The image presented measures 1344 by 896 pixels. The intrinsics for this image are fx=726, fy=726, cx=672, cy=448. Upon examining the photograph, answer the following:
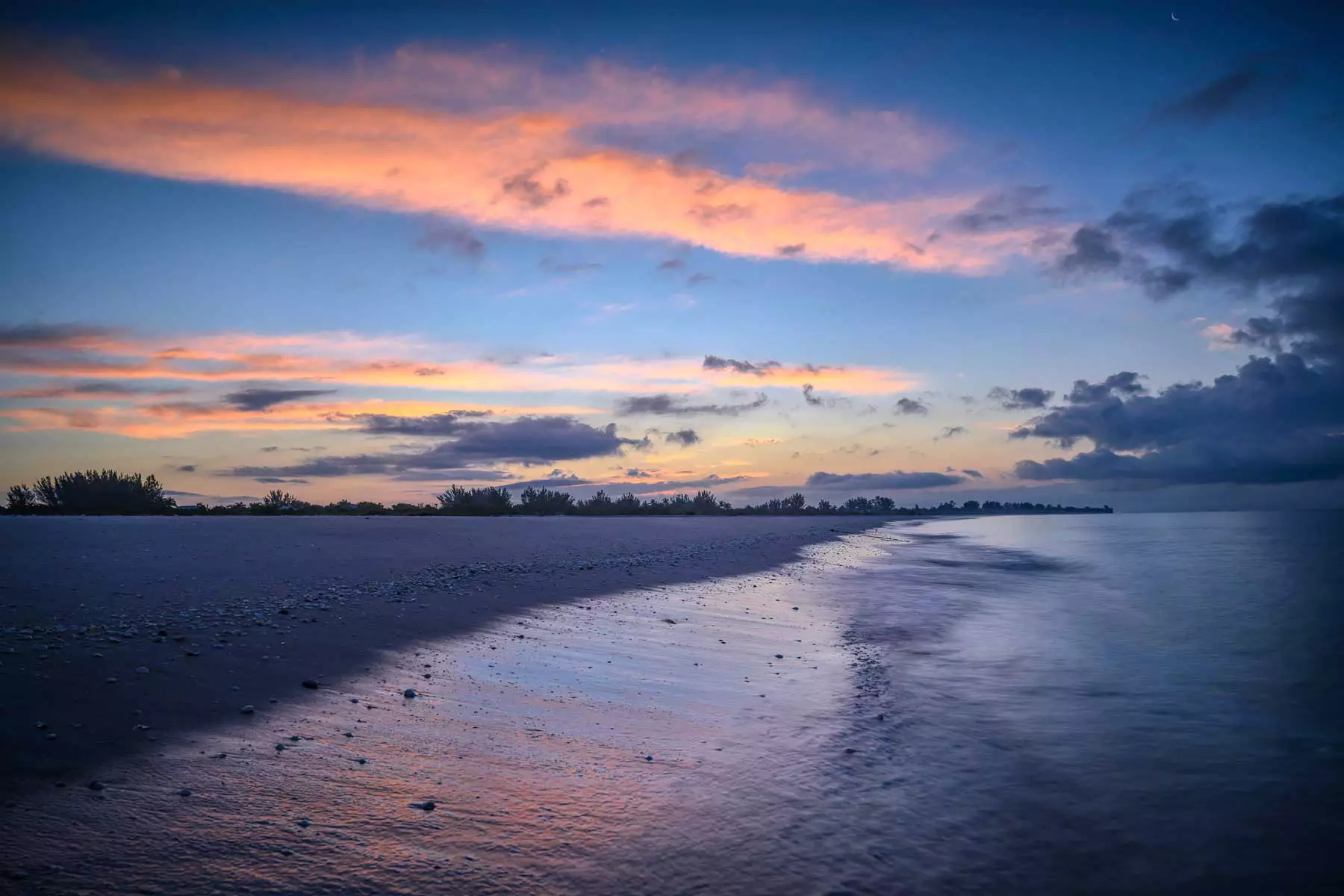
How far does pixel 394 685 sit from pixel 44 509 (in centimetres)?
3050

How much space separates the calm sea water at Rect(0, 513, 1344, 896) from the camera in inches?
176

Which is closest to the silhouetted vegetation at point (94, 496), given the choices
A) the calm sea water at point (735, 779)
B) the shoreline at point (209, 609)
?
the shoreline at point (209, 609)

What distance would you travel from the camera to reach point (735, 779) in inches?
236

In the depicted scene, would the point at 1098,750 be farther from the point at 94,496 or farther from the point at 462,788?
the point at 94,496

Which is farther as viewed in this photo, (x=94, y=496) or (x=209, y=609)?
(x=94, y=496)

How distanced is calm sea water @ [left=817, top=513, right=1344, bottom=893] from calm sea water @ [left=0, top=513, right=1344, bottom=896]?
0.03 m

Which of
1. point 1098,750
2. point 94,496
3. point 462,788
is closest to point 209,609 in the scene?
point 462,788

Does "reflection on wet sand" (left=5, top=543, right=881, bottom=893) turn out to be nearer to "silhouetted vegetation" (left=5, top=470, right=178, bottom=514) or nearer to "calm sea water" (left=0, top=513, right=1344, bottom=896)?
"calm sea water" (left=0, top=513, right=1344, bottom=896)

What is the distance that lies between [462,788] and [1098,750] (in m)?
6.07

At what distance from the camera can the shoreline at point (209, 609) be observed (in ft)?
21.0

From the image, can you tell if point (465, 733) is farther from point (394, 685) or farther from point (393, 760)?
point (394, 685)

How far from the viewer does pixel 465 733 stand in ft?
22.3

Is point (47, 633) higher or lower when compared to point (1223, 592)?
higher

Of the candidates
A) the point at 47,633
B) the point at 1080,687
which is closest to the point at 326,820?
the point at 47,633
